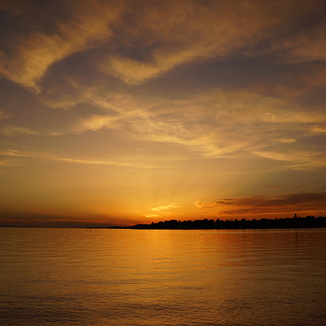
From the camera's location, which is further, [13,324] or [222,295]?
[222,295]

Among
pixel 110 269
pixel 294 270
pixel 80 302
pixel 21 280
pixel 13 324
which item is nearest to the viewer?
pixel 13 324

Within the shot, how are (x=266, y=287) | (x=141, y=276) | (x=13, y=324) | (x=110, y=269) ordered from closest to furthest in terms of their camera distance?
(x=13, y=324) < (x=266, y=287) < (x=141, y=276) < (x=110, y=269)

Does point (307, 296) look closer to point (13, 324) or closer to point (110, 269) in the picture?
point (13, 324)

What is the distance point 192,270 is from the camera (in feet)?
95.6

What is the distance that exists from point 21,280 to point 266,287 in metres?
18.1

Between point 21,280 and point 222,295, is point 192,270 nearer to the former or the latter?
point 222,295

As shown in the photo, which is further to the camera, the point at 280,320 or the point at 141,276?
the point at 141,276

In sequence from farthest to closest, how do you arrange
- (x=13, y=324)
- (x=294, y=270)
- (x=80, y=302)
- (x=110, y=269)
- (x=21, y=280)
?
(x=110, y=269) → (x=294, y=270) → (x=21, y=280) → (x=80, y=302) → (x=13, y=324)

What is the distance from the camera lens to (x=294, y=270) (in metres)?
27.9

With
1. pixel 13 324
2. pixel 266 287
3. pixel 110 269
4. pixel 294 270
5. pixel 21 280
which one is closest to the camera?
pixel 13 324

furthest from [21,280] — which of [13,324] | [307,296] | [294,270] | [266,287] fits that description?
[294,270]

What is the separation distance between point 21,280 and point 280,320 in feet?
62.8

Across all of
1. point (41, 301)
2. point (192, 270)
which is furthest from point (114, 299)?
point (192, 270)

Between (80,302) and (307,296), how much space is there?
42.6ft
